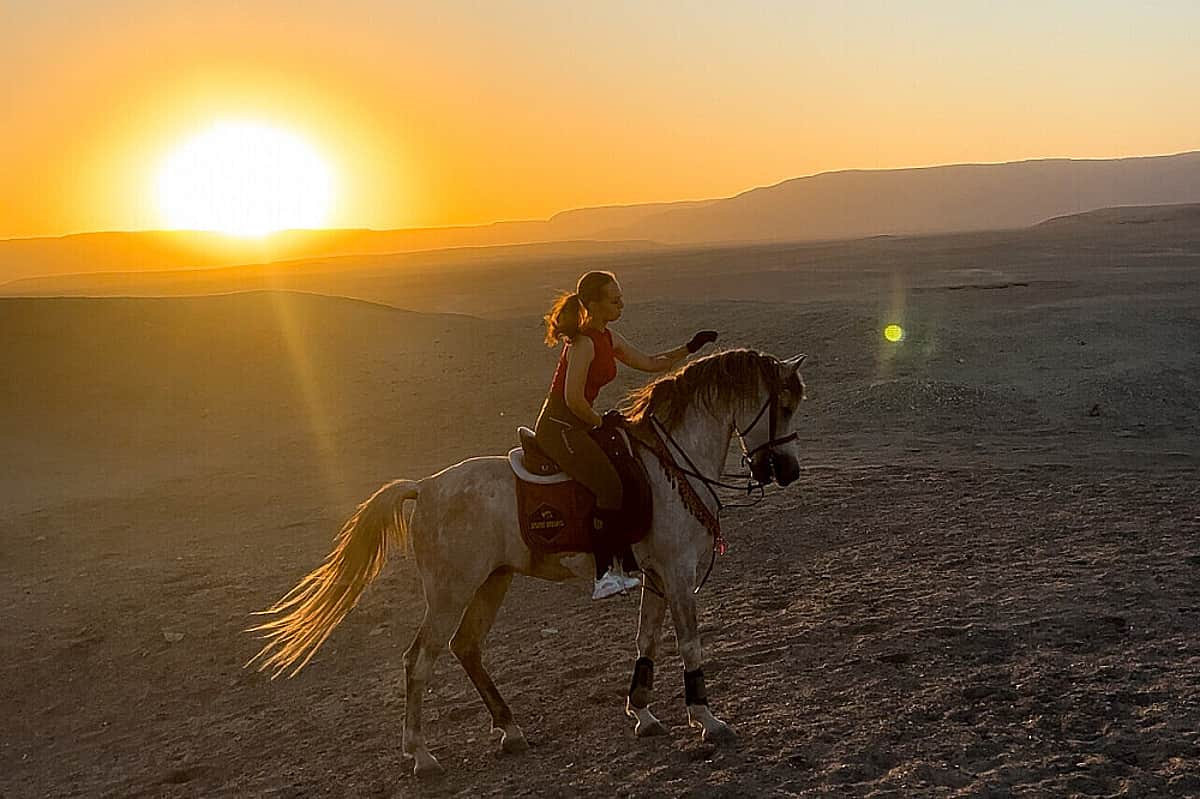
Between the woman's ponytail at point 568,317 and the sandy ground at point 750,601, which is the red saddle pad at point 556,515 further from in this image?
the sandy ground at point 750,601

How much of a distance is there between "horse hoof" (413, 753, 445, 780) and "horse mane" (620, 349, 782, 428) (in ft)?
7.72

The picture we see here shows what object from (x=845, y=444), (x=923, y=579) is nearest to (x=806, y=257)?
(x=845, y=444)

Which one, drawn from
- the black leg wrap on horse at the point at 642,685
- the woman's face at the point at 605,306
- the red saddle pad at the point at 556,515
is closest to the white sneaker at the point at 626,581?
the red saddle pad at the point at 556,515

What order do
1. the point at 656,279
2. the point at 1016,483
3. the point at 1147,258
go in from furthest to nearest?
1. the point at 656,279
2. the point at 1147,258
3. the point at 1016,483

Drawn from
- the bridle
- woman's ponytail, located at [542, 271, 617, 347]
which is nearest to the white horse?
the bridle

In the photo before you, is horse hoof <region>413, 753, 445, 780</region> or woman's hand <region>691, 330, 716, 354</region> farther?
horse hoof <region>413, 753, 445, 780</region>

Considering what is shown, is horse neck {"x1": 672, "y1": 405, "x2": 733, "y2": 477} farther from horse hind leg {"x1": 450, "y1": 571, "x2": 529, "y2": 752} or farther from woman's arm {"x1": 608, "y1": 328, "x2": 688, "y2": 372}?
horse hind leg {"x1": 450, "y1": 571, "x2": 529, "y2": 752}

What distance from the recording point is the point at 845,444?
50.6 ft

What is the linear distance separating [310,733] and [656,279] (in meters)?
61.2

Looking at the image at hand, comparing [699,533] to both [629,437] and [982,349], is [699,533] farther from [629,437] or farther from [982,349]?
[982,349]

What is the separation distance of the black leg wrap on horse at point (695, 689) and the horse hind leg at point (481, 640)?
108 cm

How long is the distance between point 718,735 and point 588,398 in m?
2.06

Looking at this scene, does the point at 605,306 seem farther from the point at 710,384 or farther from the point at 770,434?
the point at 770,434

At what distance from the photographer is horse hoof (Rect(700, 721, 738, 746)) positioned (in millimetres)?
6109
